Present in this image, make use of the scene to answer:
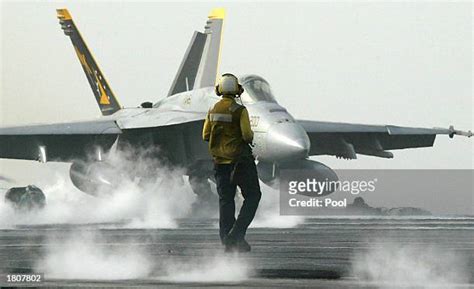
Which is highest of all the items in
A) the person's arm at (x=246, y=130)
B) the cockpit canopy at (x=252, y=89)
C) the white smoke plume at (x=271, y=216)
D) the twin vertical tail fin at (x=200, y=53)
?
the person's arm at (x=246, y=130)

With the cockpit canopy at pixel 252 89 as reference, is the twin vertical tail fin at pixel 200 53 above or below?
below

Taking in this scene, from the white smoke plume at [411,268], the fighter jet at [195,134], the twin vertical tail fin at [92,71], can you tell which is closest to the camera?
the white smoke plume at [411,268]

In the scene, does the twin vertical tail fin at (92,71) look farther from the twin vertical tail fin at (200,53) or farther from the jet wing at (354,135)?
the jet wing at (354,135)

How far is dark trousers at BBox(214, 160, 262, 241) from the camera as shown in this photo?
31.3 ft

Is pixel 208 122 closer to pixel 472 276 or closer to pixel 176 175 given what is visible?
pixel 472 276

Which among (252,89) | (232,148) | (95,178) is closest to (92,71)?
(95,178)

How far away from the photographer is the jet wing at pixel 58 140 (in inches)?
1164

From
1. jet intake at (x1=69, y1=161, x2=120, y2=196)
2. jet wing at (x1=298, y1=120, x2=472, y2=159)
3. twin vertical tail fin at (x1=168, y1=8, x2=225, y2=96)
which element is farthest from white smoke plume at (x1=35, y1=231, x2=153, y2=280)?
twin vertical tail fin at (x1=168, y1=8, x2=225, y2=96)

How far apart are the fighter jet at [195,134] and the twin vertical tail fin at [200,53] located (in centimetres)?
3

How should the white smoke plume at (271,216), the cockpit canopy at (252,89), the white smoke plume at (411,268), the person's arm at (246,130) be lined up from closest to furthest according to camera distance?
the white smoke plume at (411,268), the person's arm at (246,130), the white smoke plume at (271,216), the cockpit canopy at (252,89)

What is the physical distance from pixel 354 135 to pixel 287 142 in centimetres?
831

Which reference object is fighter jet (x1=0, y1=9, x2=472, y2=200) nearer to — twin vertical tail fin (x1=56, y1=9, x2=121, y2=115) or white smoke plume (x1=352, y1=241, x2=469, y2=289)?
twin vertical tail fin (x1=56, y1=9, x2=121, y2=115)

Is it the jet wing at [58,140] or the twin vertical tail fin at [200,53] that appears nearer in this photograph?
the jet wing at [58,140]

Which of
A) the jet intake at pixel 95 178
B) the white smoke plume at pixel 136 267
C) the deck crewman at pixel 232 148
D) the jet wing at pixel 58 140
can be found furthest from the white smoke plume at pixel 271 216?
the deck crewman at pixel 232 148
